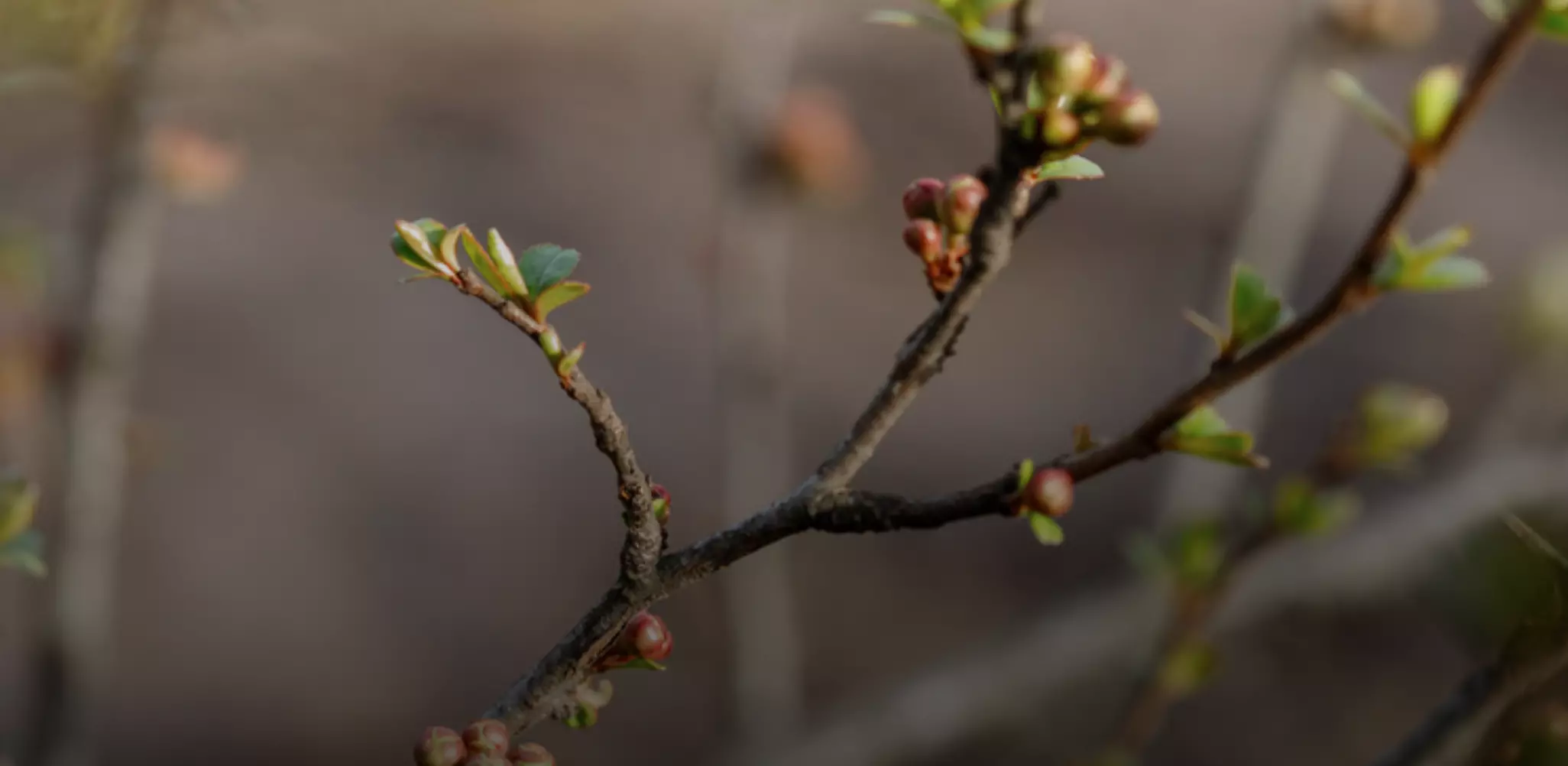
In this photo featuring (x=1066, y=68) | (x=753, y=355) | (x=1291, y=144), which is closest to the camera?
(x=1066, y=68)

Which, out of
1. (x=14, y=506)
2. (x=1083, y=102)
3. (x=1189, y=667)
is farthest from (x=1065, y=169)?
(x=1189, y=667)

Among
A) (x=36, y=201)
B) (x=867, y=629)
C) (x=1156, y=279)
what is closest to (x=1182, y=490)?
(x=867, y=629)

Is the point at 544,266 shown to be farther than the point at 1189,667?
No

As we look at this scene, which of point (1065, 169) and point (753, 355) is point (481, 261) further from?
point (753, 355)

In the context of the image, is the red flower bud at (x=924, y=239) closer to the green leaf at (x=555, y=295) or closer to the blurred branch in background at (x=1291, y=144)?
the green leaf at (x=555, y=295)

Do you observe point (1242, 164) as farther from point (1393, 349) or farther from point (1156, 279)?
point (1393, 349)
